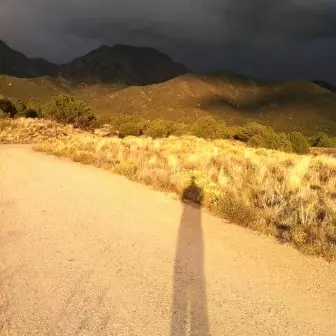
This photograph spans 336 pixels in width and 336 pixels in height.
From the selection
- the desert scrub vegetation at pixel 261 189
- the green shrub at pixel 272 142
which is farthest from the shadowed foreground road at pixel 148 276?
the green shrub at pixel 272 142

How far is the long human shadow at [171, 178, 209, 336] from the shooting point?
16.3ft

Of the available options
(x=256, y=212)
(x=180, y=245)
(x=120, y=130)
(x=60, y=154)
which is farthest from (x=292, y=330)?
(x=120, y=130)

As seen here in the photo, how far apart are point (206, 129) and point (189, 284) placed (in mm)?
42678

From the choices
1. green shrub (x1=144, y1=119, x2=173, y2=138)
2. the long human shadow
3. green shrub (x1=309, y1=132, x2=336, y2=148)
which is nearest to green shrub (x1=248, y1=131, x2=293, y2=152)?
green shrub (x1=144, y1=119, x2=173, y2=138)

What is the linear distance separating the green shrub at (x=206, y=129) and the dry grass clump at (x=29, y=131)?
14.0m

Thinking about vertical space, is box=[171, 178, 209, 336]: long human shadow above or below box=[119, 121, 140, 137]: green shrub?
above

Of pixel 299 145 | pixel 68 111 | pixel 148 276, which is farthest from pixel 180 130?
pixel 148 276

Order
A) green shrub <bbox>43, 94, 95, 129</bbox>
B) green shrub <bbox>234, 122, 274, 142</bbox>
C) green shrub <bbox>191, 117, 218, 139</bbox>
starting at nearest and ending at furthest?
green shrub <bbox>234, 122, 274, 142</bbox> < green shrub <bbox>43, 94, 95, 129</bbox> < green shrub <bbox>191, 117, 218, 139</bbox>

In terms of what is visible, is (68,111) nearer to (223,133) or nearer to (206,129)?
(206,129)

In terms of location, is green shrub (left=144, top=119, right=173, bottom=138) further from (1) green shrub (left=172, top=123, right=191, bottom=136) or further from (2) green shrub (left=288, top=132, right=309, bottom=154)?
(2) green shrub (left=288, top=132, right=309, bottom=154)

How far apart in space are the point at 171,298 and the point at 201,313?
0.50 metres

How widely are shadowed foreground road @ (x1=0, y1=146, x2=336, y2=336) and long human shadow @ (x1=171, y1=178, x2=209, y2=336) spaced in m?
0.01

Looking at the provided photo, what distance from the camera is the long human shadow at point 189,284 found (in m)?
4.97

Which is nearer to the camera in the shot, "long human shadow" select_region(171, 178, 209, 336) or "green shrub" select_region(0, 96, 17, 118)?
"long human shadow" select_region(171, 178, 209, 336)
